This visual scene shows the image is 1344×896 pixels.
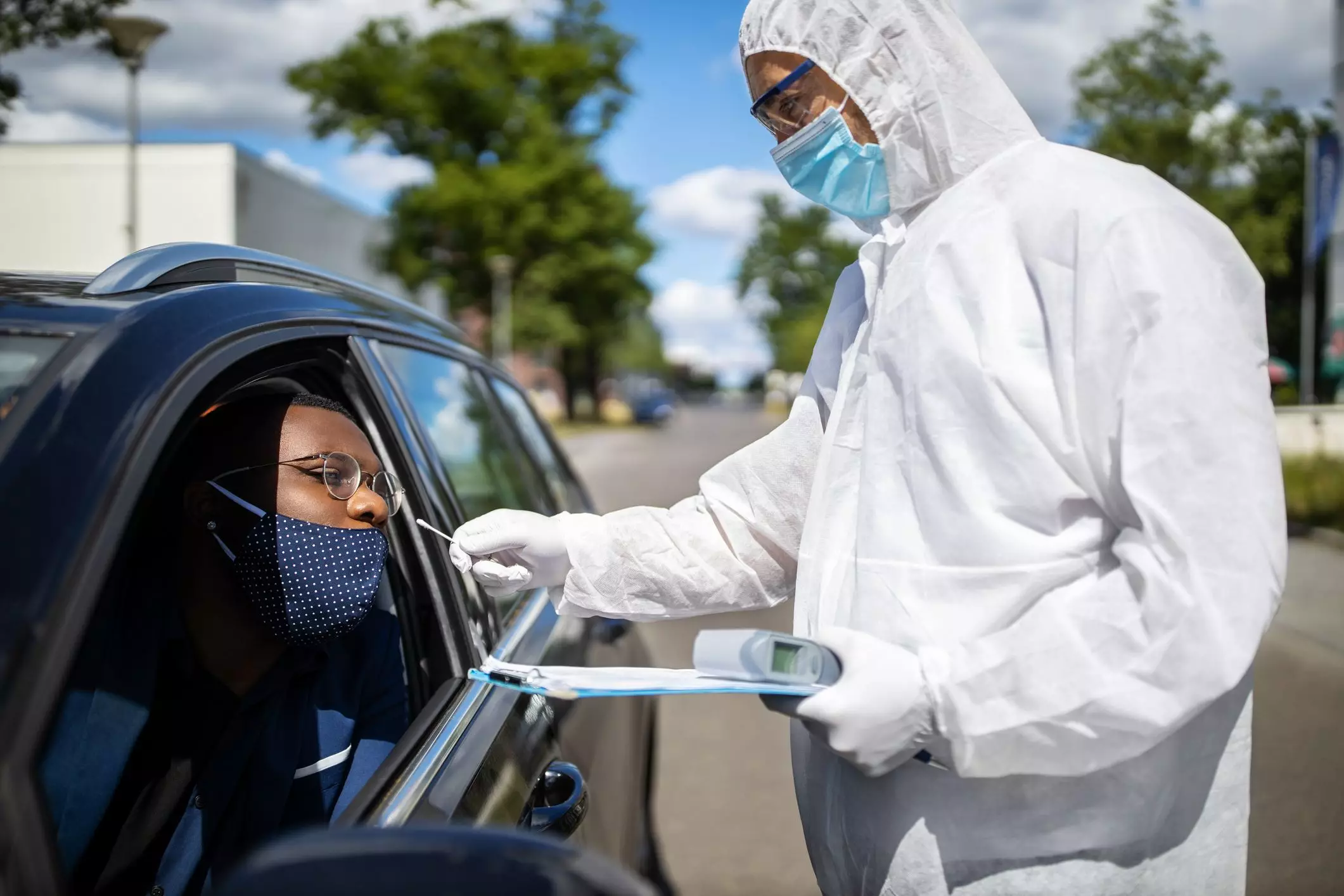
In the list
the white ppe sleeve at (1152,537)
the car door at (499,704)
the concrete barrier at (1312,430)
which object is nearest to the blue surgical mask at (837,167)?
the white ppe sleeve at (1152,537)

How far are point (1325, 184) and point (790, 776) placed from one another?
800 inches

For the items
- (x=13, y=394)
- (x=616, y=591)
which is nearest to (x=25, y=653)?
(x=13, y=394)

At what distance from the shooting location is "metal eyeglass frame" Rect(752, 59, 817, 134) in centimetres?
171

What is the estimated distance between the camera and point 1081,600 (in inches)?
52.2

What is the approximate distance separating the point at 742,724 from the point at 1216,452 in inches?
185

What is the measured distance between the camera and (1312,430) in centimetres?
1602

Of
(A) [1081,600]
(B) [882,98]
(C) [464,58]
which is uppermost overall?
(C) [464,58]

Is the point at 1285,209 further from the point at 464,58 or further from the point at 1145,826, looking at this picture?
the point at 1145,826

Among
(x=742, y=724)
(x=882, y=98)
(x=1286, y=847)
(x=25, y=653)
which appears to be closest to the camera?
(x=25, y=653)

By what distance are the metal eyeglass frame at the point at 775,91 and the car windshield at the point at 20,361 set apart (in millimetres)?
1099

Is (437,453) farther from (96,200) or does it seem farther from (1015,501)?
(96,200)

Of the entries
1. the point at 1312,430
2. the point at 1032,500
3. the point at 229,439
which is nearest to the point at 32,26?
the point at 229,439

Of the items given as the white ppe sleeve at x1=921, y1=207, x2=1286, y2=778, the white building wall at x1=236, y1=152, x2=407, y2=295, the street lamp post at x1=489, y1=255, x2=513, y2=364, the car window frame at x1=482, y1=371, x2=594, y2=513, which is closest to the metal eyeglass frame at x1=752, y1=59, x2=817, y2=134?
the white ppe sleeve at x1=921, y1=207, x2=1286, y2=778

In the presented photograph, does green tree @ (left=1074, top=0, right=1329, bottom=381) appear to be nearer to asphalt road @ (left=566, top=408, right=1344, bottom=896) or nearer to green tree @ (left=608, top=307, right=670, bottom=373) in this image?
asphalt road @ (left=566, top=408, right=1344, bottom=896)
